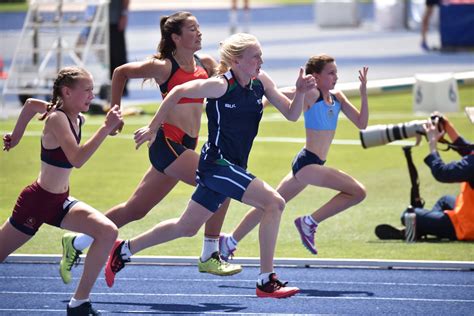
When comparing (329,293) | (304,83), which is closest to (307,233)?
(329,293)

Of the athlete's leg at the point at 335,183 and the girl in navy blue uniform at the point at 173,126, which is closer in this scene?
the girl in navy blue uniform at the point at 173,126

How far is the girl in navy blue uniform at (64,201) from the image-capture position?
8016mm

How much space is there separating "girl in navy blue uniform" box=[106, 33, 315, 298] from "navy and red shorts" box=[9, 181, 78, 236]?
2.34 ft

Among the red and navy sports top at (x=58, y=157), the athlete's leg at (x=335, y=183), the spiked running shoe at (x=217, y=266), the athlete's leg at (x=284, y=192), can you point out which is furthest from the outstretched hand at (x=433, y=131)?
the red and navy sports top at (x=58, y=157)

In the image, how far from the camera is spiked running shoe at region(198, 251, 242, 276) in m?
9.43

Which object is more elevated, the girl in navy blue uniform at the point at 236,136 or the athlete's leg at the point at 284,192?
the girl in navy blue uniform at the point at 236,136

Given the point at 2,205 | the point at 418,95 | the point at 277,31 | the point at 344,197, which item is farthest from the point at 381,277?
the point at 277,31

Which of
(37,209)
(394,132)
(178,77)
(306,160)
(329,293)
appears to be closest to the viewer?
(37,209)

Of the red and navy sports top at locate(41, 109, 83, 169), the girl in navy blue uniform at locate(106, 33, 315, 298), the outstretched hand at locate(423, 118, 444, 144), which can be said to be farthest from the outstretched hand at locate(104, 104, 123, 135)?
the outstretched hand at locate(423, 118, 444, 144)

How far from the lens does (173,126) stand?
9.52 meters

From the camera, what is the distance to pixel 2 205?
42.9 ft

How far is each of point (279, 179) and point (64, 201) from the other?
656 cm

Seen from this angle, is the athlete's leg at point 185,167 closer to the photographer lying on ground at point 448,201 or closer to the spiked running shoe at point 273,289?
the spiked running shoe at point 273,289

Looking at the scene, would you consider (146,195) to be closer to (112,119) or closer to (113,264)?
(113,264)
